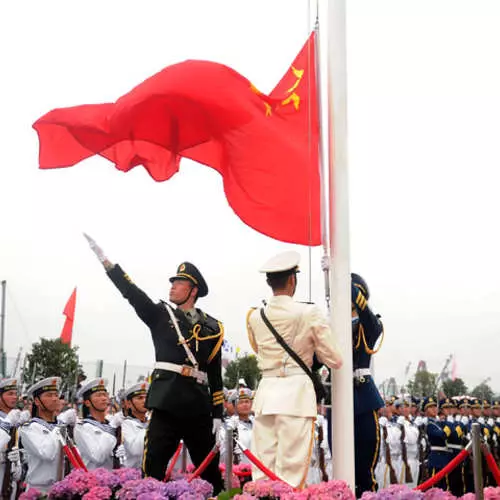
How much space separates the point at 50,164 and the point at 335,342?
2985 millimetres

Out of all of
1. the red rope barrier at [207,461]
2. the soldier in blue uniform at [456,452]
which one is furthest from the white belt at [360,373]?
the soldier in blue uniform at [456,452]

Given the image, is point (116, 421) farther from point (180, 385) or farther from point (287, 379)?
point (287, 379)

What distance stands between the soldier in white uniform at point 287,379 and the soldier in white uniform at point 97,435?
306 cm

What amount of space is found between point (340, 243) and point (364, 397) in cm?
123

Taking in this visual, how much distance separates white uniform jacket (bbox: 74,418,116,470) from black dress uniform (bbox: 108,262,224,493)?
211 cm

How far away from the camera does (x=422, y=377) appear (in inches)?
2032

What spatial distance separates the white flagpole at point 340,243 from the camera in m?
4.64

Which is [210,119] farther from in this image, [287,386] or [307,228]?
[287,386]

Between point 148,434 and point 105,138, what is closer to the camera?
point 148,434

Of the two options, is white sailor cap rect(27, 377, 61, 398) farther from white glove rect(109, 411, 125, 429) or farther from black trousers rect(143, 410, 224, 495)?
black trousers rect(143, 410, 224, 495)

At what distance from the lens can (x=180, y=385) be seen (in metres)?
5.38

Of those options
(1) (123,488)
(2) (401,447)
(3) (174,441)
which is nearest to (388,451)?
(2) (401,447)

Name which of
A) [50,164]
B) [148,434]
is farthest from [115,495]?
[50,164]

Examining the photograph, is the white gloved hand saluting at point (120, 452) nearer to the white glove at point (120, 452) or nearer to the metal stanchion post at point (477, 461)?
the white glove at point (120, 452)
